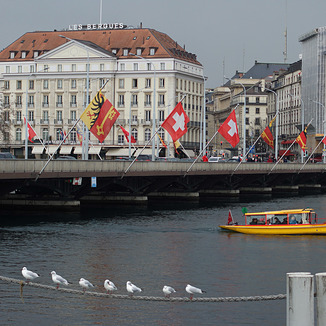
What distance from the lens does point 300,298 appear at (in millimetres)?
17969

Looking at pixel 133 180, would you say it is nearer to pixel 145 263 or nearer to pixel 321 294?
pixel 145 263

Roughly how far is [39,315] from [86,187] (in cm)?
4321

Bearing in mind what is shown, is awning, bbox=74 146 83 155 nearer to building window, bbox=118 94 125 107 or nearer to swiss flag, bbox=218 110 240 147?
building window, bbox=118 94 125 107

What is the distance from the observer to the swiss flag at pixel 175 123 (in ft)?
243

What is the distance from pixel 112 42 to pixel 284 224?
123044 mm

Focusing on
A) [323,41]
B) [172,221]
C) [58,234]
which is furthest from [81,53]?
[58,234]

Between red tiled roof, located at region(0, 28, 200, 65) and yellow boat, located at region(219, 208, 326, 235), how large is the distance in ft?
375

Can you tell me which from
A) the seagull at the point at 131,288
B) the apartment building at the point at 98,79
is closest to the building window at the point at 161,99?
the apartment building at the point at 98,79

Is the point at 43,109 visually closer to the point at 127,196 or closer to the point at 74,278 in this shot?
the point at 127,196

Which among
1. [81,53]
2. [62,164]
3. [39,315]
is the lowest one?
[39,315]

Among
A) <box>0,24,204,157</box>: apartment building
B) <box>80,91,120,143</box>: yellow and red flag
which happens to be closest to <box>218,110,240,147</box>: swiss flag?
<box>80,91,120,143</box>: yellow and red flag

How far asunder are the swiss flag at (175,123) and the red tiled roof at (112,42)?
99.7m

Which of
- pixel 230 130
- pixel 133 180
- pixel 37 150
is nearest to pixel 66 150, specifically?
pixel 37 150

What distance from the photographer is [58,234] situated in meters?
58.3
